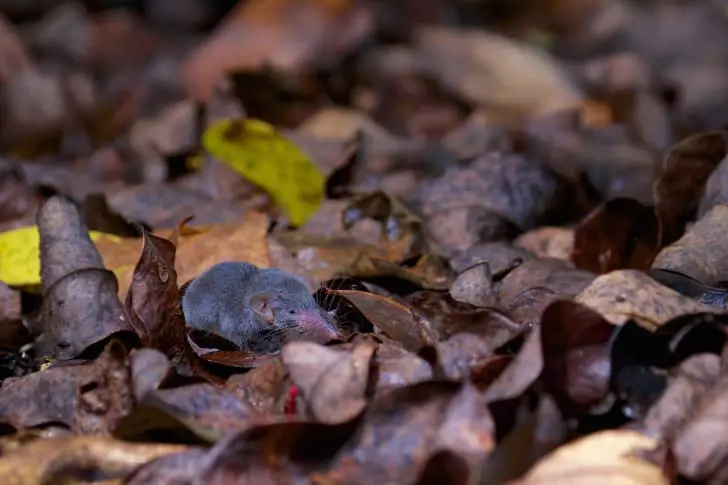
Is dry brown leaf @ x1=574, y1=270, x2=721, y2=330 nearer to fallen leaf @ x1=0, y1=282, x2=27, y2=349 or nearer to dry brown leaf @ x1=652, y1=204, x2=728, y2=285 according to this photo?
dry brown leaf @ x1=652, y1=204, x2=728, y2=285

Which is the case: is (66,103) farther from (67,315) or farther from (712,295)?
(712,295)

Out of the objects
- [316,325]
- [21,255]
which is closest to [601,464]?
[316,325]

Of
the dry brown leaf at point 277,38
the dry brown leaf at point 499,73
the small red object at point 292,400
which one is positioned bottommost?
the dry brown leaf at point 499,73

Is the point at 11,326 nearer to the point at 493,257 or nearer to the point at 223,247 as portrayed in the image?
the point at 223,247

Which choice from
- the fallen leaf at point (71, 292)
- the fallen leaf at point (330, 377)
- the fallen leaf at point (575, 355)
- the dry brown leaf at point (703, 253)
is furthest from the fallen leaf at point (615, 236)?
the fallen leaf at point (71, 292)

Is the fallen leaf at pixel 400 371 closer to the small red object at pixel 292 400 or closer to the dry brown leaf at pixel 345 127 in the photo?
the small red object at pixel 292 400
